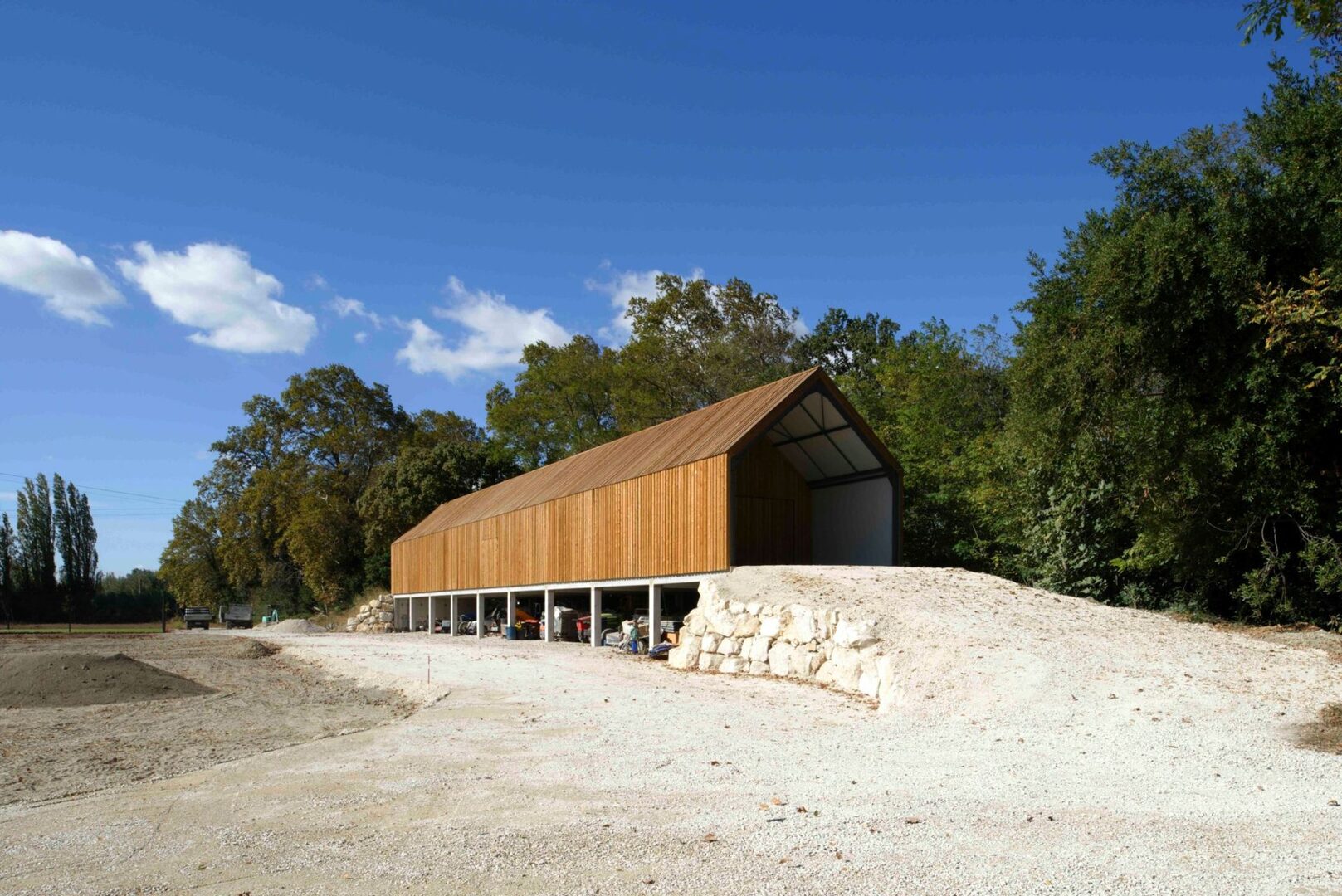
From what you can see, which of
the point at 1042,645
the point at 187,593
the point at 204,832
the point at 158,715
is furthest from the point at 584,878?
the point at 187,593

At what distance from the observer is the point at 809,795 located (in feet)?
23.2

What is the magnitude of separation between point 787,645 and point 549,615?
1277 centimetres

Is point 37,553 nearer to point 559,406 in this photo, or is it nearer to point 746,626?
point 559,406

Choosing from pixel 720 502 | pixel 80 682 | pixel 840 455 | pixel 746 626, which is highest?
pixel 840 455

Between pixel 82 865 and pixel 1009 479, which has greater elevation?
pixel 1009 479

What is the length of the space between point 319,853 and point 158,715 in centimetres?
876

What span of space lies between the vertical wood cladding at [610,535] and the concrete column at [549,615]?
1.59 ft

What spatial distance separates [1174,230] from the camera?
16156 millimetres

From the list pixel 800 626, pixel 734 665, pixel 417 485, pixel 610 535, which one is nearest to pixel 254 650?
pixel 610 535

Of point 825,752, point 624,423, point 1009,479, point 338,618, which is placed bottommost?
point 338,618

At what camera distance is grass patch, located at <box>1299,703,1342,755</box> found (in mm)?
8414

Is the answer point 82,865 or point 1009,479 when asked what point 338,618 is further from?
point 82,865

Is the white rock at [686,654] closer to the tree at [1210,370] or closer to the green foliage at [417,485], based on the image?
the tree at [1210,370]

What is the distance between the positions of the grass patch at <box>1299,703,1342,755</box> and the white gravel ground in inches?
8.5
